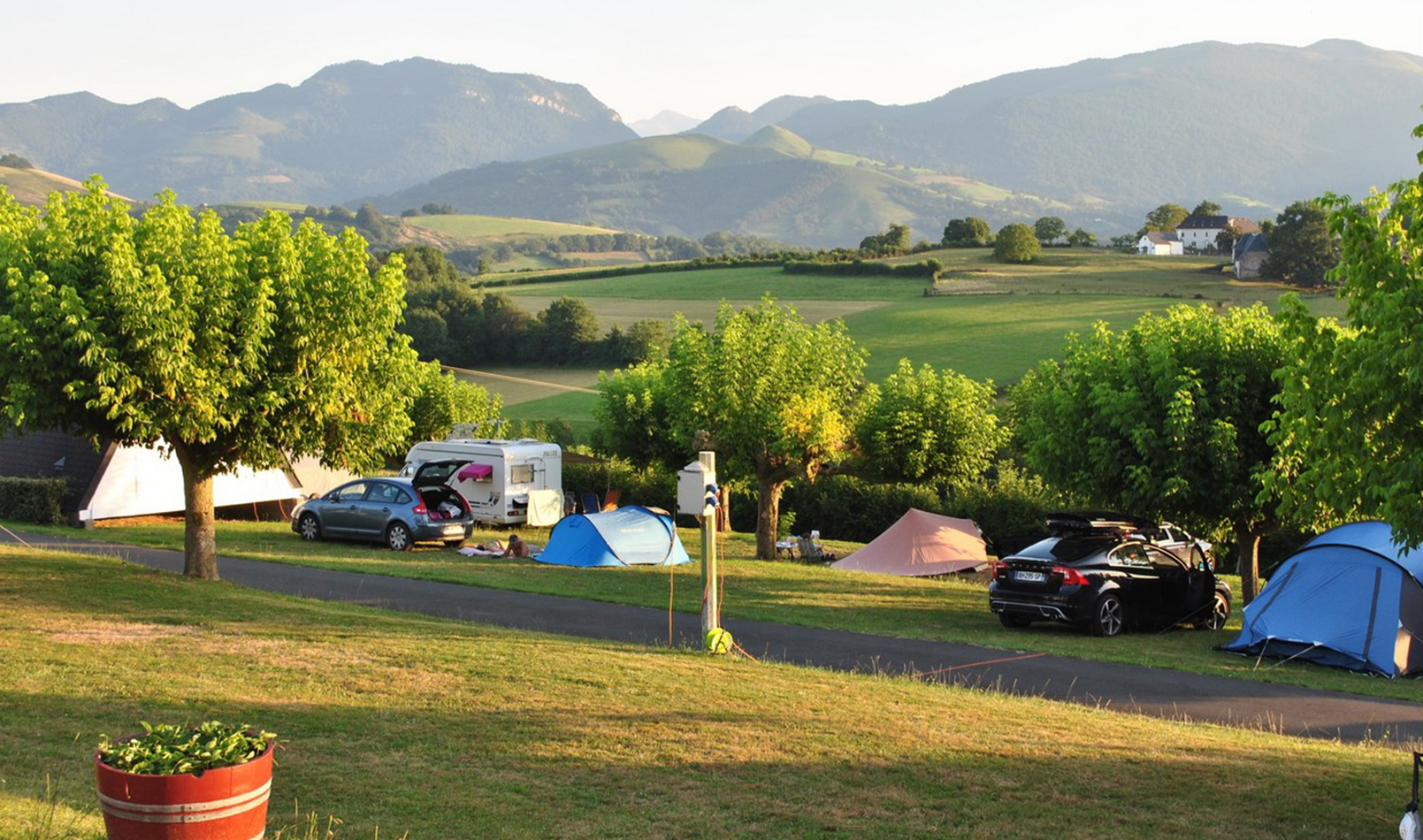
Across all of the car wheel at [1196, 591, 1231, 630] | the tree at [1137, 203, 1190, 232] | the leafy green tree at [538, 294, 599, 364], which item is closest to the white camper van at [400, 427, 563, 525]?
the car wheel at [1196, 591, 1231, 630]

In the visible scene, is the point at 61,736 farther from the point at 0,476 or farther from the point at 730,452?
the point at 0,476

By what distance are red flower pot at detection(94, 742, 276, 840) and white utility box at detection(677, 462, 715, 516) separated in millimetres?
8290

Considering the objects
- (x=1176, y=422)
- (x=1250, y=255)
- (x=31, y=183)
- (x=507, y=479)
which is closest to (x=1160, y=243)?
(x=1250, y=255)

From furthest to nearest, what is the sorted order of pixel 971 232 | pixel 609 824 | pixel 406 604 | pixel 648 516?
pixel 971 232
pixel 648 516
pixel 406 604
pixel 609 824

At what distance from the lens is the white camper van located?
3206cm

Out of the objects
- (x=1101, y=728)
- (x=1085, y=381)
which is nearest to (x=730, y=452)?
(x=1085, y=381)

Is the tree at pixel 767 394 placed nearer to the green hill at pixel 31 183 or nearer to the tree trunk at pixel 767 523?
the tree trunk at pixel 767 523

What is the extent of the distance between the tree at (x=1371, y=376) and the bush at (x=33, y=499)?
25501mm

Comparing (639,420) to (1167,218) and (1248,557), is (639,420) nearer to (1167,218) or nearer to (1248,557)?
(1248,557)

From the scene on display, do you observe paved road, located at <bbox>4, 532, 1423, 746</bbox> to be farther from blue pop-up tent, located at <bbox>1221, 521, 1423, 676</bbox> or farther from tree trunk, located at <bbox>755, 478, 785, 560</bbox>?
tree trunk, located at <bbox>755, 478, 785, 560</bbox>

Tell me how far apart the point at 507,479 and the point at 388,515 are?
17.3ft

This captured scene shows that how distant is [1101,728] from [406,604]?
10.8 metres

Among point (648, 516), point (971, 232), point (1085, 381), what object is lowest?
point (648, 516)

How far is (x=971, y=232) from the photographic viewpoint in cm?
11306
